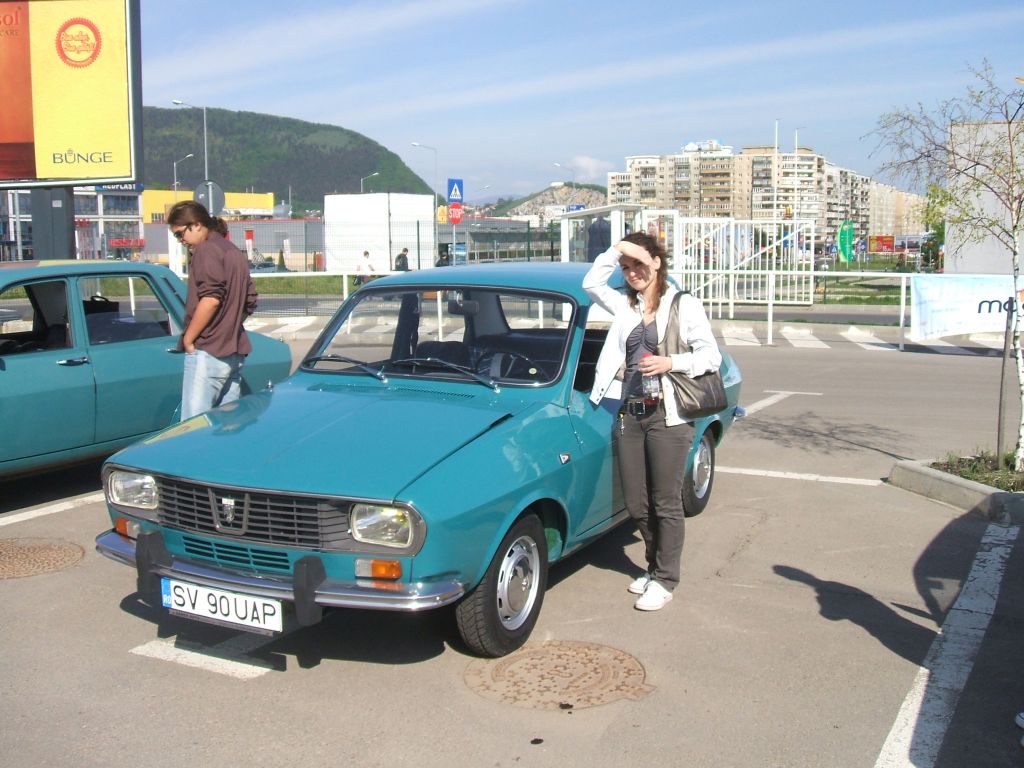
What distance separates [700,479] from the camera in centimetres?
693

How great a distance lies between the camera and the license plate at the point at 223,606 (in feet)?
13.3

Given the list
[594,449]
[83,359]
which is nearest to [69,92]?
[83,359]

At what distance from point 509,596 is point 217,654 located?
1341 mm

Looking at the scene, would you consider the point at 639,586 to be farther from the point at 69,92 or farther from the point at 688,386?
the point at 69,92

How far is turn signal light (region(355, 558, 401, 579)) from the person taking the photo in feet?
13.1

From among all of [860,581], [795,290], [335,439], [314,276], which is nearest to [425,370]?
[335,439]

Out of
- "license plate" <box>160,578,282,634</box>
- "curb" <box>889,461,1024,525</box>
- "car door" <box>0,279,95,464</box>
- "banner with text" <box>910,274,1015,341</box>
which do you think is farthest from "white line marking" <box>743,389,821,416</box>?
"license plate" <box>160,578,282,634</box>

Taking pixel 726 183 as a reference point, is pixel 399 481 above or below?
below

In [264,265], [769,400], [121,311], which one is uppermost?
[264,265]

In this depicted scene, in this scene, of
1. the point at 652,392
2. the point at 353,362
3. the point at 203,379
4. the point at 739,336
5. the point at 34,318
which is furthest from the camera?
the point at 739,336

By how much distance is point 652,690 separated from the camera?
426 centimetres

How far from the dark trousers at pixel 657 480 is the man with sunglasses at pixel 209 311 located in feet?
9.07

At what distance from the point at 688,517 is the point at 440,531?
3274 mm

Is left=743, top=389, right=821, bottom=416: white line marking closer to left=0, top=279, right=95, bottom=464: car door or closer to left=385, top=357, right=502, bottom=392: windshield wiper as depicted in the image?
left=385, top=357, right=502, bottom=392: windshield wiper
